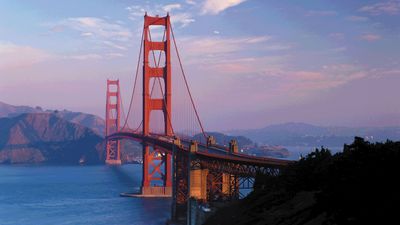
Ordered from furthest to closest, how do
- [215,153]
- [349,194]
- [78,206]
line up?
[78,206]
[215,153]
[349,194]

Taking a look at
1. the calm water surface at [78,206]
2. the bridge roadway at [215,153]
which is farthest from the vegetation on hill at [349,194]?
the calm water surface at [78,206]

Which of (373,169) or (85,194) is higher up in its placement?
(373,169)

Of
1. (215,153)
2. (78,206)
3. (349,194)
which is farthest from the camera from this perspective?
(78,206)

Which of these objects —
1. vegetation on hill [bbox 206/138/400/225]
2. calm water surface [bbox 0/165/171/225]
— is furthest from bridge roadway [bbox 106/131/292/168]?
vegetation on hill [bbox 206/138/400/225]

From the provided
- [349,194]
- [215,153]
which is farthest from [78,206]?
[349,194]

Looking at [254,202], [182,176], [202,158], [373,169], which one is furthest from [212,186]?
[373,169]

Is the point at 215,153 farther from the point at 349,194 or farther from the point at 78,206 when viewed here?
the point at 349,194

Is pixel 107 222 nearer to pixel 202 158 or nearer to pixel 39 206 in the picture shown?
pixel 202 158

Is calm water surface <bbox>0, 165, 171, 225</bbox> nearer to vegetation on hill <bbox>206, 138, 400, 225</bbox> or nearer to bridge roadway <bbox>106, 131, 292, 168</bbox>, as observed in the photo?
bridge roadway <bbox>106, 131, 292, 168</bbox>
